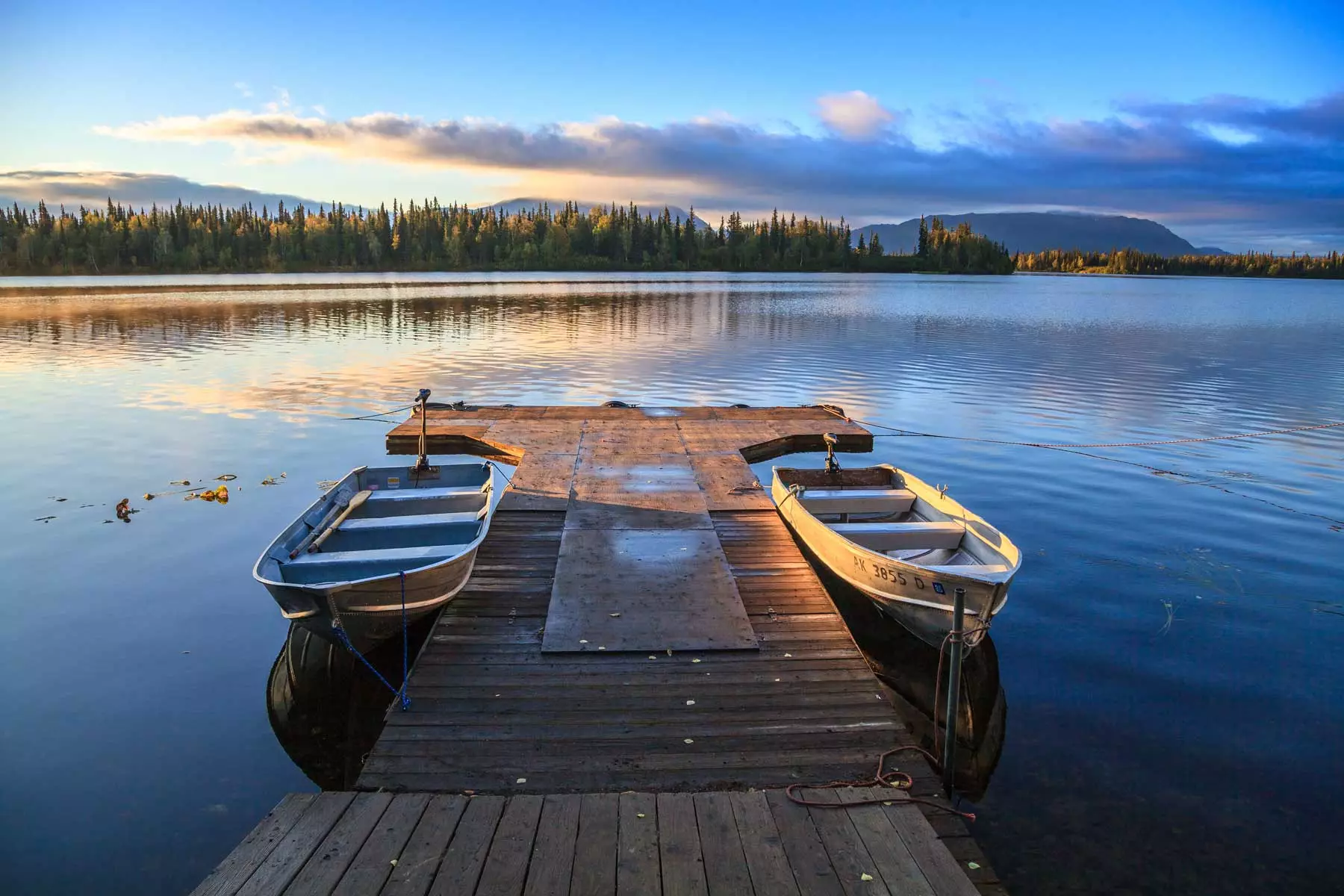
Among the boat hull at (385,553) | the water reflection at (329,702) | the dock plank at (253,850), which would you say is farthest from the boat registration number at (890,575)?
the dock plank at (253,850)

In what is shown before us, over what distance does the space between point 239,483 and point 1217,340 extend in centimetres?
5360

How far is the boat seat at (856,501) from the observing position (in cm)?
1206

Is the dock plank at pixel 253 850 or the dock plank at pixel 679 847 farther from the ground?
the dock plank at pixel 679 847

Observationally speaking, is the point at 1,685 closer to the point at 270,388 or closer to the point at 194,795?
the point at 194,795

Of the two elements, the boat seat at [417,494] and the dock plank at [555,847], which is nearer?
the dock plank at [555,847]

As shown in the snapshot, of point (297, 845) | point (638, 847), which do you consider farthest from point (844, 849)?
point (297, 845)

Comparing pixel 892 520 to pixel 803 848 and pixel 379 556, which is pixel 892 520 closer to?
pixel 379 556

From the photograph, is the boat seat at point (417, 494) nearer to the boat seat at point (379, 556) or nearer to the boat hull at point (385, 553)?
the boat hull at point (385, 553)

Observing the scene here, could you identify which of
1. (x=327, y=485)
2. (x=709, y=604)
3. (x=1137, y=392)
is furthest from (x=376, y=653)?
(x=1137, y=392)

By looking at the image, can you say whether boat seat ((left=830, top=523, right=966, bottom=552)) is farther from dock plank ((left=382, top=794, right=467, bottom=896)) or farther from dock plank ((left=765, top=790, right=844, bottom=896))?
dock plank ((left=382, top=794, right=467, bottom=896))

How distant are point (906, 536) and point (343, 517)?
306 inches

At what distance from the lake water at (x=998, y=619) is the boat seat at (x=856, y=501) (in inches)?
84.0

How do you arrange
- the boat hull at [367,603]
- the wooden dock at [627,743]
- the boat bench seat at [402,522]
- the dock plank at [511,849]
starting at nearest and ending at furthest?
the dock plank at [511,849]
the wooden dock at [627,743]
the boat hull at [367,603]
the boat bench seat at [402,522]

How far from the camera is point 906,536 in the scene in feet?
35.3
